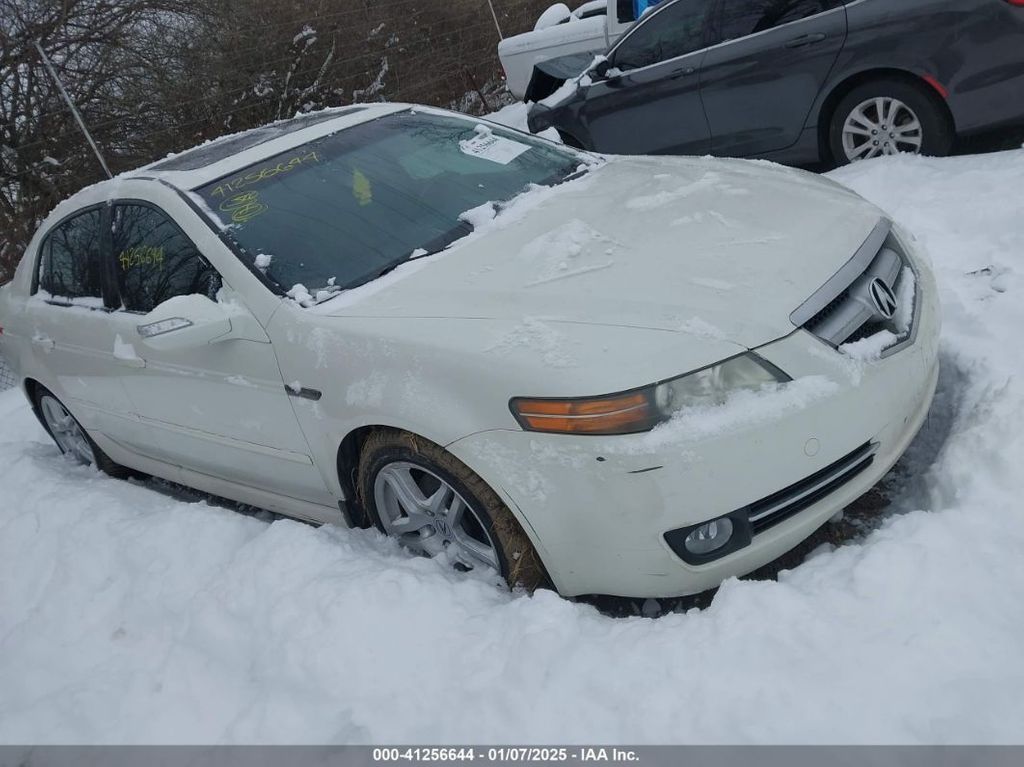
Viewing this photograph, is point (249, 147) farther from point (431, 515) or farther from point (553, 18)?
point (553, 18)

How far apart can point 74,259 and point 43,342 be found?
503 millimetres

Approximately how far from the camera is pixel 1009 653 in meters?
2.11

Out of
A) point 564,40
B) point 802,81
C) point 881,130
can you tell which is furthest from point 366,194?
point 564,40

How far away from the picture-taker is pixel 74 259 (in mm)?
4145

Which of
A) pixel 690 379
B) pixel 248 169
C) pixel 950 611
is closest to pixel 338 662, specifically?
pixel 690 379

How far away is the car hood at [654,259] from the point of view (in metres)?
Answer: 2.53

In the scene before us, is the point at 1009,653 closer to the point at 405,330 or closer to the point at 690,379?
the point at 690,379

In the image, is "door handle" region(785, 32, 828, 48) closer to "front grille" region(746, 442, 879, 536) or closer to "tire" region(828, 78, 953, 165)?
"tire" region(828, 78, 953, 165)

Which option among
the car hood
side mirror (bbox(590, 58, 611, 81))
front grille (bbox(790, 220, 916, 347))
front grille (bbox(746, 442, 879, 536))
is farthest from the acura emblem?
side mirror (bbox(590, 58, 611, 81))

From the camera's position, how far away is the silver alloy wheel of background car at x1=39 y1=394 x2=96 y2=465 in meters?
4.74

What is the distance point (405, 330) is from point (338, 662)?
1022 millimetres

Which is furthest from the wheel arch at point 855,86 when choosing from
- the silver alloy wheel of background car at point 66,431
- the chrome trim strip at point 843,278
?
the silver alloy wheel of background car at point 66,431

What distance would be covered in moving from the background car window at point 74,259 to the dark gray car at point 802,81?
407 cm

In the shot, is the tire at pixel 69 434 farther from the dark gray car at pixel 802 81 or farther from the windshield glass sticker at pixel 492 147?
the dark gray car at pixel 802 81
